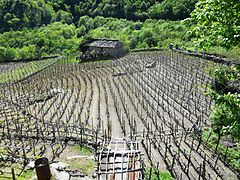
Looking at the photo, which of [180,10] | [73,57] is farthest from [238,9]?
[180,10]

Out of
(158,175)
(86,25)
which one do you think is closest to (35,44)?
(86,25)

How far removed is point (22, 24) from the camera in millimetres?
95188

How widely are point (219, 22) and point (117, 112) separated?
48.3ft

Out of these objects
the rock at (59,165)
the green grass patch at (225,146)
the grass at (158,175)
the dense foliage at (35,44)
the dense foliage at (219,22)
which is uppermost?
the dense foliage at (219,22)

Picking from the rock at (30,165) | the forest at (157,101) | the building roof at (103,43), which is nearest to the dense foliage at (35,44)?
the forest at (157,101)

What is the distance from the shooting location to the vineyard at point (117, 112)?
16.0 meters

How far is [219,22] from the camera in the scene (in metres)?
9.07

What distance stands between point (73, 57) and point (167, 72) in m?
22.9

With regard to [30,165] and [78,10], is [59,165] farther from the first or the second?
[78,10]

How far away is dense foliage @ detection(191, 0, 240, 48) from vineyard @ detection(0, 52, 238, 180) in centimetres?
566

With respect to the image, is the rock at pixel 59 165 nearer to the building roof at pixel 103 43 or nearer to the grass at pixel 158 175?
the grass at pixel 158 175

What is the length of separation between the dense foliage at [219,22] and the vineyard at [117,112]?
223 inches

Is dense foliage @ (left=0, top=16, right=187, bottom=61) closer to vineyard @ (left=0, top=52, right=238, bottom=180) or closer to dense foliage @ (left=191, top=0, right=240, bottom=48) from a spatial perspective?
vineyard @ (left=0, top=52, right=238, bottom=180)

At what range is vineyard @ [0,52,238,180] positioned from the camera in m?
16.0
